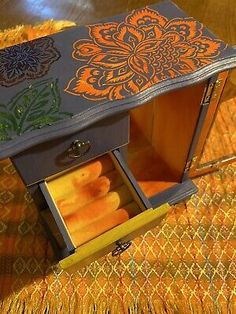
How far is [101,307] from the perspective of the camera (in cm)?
92

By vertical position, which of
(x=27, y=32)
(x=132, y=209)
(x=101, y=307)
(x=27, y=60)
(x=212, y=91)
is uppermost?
(x=27, y=32)

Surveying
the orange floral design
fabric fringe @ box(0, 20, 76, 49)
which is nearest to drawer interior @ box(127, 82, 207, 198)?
the orange floral design

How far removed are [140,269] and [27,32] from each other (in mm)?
1137

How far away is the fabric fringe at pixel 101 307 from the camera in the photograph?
35.8 inches

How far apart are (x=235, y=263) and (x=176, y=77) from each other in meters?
0.67

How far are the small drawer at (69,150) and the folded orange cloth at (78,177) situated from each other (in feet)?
0.29

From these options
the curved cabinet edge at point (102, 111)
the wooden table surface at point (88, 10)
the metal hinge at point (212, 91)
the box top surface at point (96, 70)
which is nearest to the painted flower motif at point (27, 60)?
the box top surface at point (96, 70)

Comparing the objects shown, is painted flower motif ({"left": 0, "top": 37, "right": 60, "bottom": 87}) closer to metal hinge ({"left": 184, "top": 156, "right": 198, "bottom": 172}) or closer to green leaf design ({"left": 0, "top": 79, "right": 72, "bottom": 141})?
green leaf design ({"left": 0, "top": 79, "right": 72, "bottom": 141})

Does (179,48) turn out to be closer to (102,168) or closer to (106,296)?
(102,168)

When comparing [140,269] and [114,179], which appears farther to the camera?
[140,269]

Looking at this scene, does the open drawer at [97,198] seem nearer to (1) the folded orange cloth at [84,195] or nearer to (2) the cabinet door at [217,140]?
(1) the folded orange cloth at [84,195]

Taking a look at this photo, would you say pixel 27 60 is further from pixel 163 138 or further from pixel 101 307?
pixel 101 307

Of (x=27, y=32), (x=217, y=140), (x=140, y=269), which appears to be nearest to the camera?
(x=140, y=269)

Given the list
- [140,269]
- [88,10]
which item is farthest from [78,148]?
[88,10]
